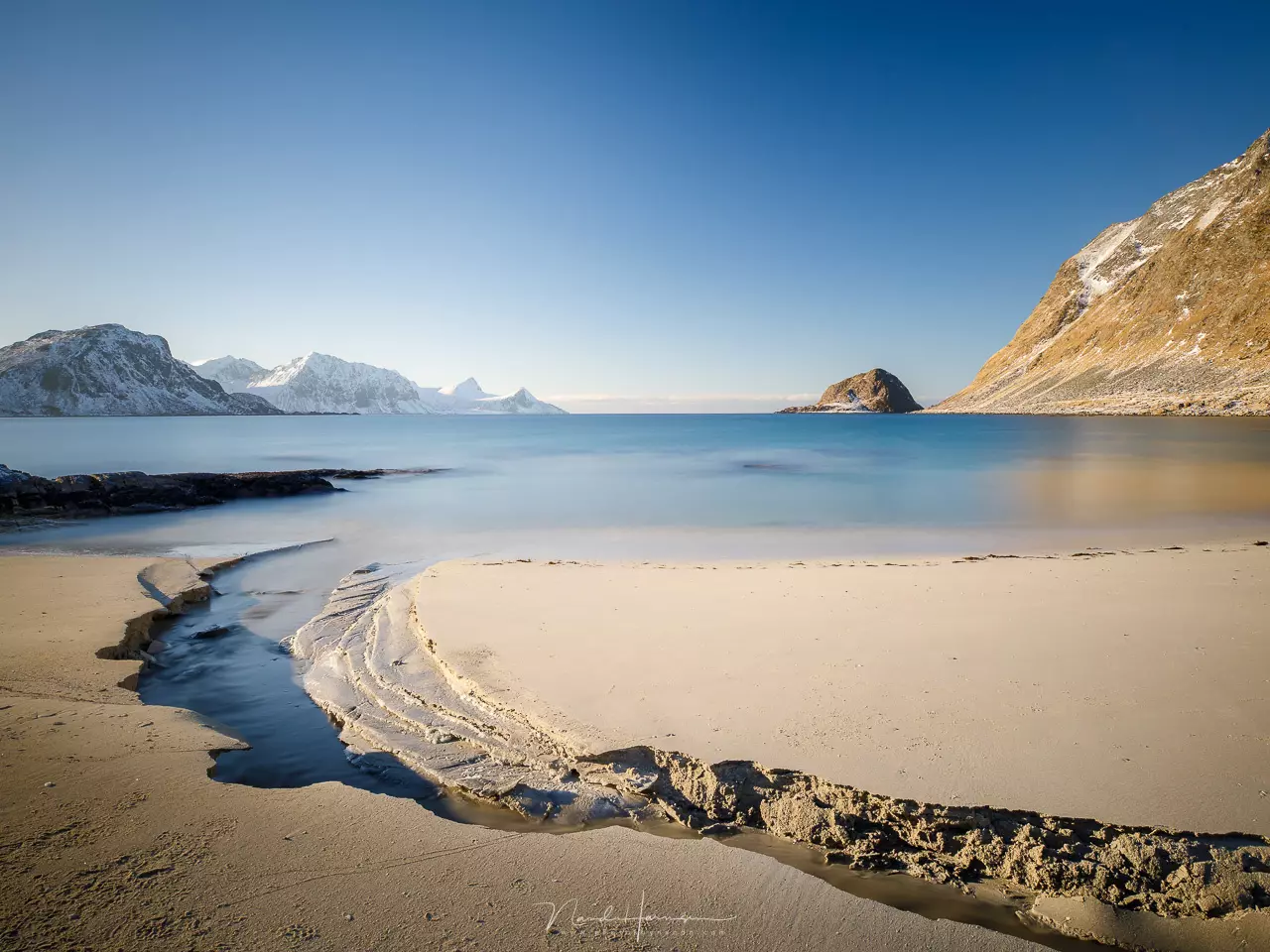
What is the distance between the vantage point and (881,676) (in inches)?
179

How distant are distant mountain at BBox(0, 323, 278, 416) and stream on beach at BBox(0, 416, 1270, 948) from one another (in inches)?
6783

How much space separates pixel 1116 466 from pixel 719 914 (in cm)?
3238

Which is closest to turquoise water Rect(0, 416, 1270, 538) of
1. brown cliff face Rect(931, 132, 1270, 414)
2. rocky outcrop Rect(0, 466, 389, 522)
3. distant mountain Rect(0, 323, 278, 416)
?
rocky outcrop Rect(0, 466, 389, 522)

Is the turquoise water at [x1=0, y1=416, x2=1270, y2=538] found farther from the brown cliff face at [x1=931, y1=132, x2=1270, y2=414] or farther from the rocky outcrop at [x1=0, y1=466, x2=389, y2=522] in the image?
the brown cliff face at [x1=931, y1=132, x2=1270, y2=414]

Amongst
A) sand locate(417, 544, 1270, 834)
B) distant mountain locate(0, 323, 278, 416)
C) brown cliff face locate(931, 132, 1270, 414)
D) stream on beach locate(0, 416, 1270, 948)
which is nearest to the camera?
sand locate(417, 544, 1270, 834)

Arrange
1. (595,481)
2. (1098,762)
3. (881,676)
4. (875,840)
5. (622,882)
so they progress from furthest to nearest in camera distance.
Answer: (595,481)
(881,676)
(1098,762)
(875,840)
(622,882)

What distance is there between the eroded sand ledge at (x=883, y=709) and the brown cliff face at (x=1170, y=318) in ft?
275

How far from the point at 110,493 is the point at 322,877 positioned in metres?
18.9

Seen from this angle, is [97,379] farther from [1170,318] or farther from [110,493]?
[1170,318]

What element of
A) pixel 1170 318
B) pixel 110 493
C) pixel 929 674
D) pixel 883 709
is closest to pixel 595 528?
pixel 929 674

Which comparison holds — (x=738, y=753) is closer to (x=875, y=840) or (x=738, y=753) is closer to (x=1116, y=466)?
(x=875, y=840)

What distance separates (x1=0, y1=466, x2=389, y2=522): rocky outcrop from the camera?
1514 cm

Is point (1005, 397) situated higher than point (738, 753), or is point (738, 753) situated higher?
point (1005, 397)

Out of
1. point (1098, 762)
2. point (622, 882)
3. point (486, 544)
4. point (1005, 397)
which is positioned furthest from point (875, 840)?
point (1005, 397)
